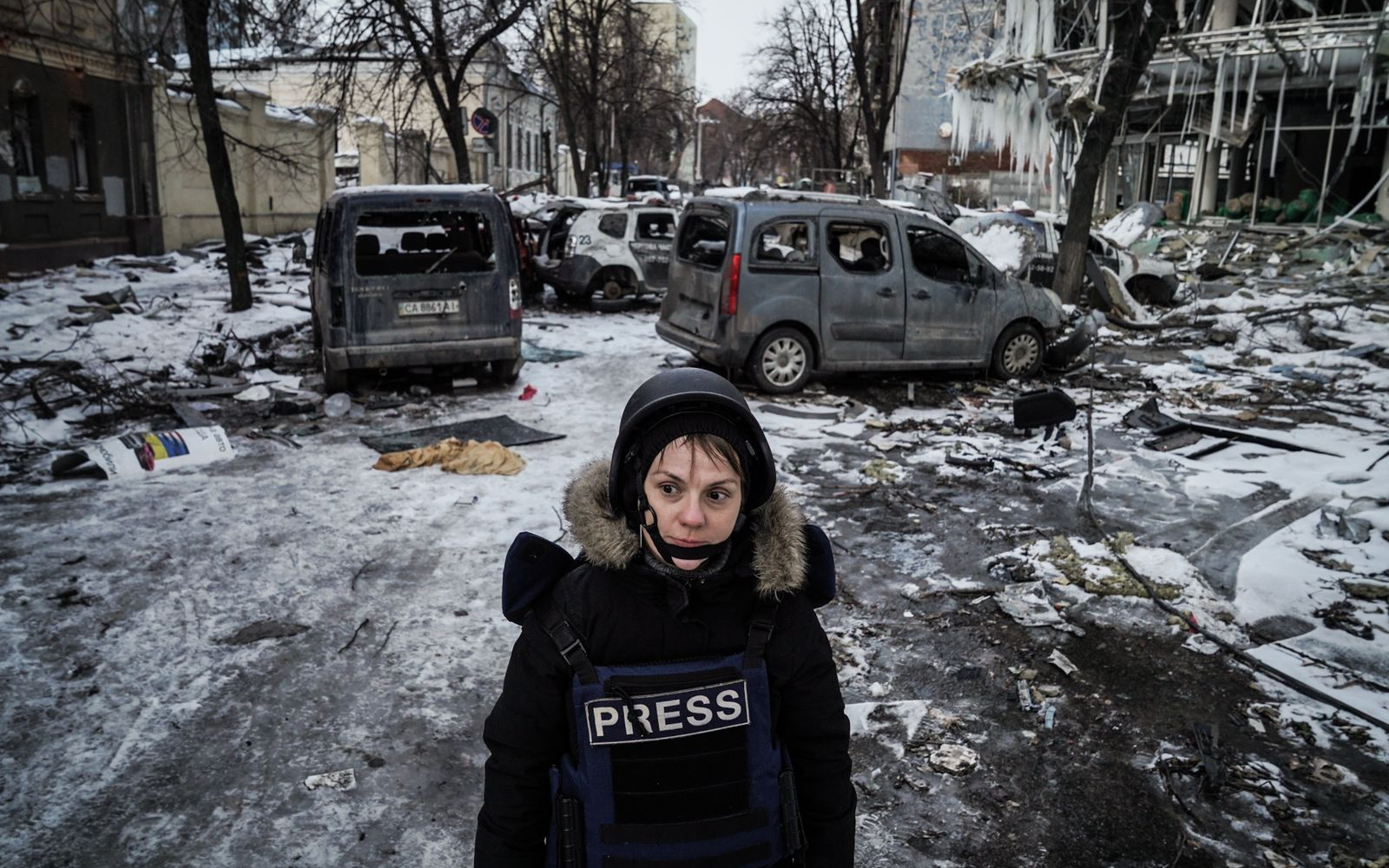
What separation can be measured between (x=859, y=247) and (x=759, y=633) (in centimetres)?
871

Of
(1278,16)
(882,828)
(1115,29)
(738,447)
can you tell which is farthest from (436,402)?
(1278,16)

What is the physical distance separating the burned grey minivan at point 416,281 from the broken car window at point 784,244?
2.50 m

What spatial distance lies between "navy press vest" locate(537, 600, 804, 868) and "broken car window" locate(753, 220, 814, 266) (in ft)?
26.3

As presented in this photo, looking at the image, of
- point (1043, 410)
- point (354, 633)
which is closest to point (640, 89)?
point (1043, 410)

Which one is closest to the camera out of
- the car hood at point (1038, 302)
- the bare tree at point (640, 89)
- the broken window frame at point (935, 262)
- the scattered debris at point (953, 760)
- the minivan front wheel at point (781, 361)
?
the scattered debris at point (953, 760)

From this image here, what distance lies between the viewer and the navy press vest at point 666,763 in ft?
5.34

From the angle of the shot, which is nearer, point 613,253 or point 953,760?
point 953,760

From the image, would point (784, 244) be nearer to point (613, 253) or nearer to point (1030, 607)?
point (1030, 607)

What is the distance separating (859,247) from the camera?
9.88 m

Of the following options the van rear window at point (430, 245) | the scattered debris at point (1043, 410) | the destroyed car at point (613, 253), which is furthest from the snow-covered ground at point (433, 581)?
the destroyed car at point (613, 253)

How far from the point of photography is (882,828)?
3.11 metres

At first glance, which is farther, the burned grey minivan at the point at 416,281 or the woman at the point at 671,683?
the burned grey minivan at the point at 416,281

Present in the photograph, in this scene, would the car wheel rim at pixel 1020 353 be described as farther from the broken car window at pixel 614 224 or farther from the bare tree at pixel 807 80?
the bare tree at pixel 807 80

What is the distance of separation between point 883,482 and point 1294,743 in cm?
367
